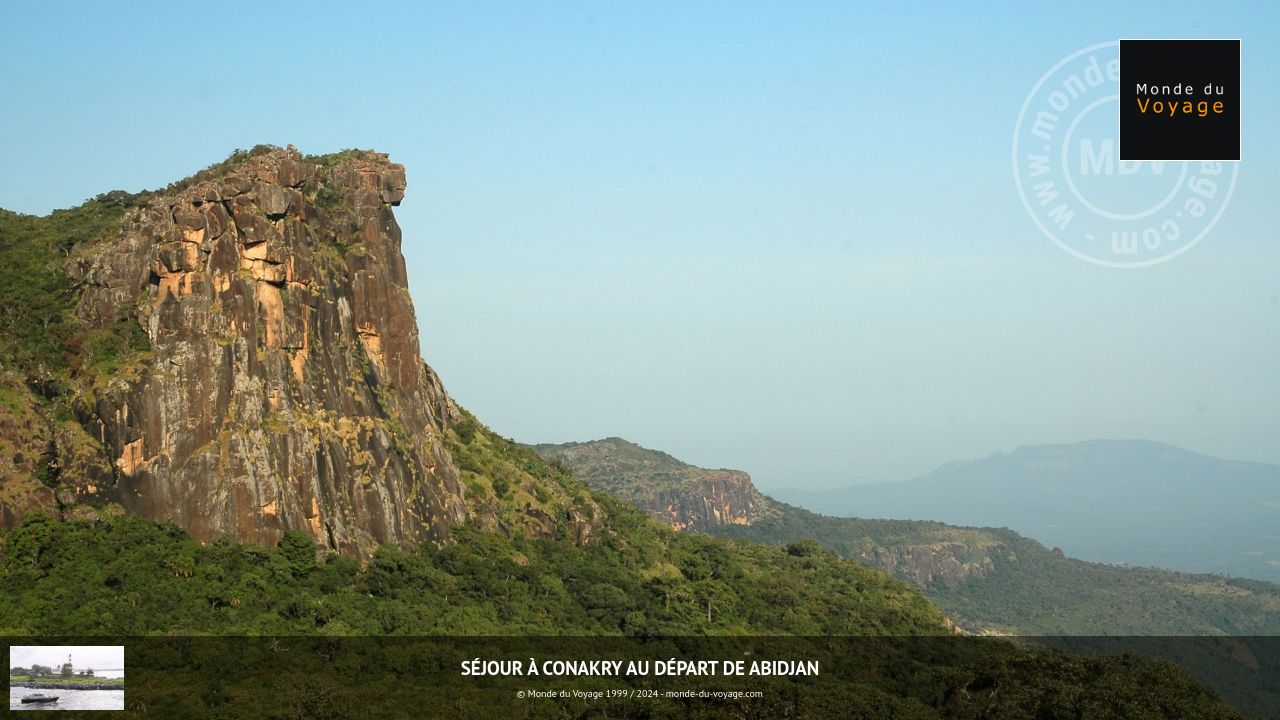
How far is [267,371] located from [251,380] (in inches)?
61.4

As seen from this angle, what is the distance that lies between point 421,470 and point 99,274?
2467 cm

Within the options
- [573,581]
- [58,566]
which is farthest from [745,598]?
[58,566]

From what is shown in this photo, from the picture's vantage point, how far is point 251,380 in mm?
85875

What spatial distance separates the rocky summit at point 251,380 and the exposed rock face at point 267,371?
0.10 meters

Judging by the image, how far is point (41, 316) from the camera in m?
87.6

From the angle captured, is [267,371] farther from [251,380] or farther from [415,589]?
[415,589]

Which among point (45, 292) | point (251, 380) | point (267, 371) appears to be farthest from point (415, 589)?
point (45, 292)

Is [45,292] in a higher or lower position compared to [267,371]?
higher

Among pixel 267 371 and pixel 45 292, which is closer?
pixel 267 371

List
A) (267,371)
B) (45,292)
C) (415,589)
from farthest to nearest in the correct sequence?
(45,292), (415,589), (267,371)

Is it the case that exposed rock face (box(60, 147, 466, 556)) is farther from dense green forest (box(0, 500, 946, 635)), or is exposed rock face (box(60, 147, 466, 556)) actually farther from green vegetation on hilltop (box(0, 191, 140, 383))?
dense green forest (box(0, 500, 946, 635))

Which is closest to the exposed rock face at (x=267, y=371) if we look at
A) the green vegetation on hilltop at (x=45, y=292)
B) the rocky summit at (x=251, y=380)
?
the rocky summit at (x=251, y=380)

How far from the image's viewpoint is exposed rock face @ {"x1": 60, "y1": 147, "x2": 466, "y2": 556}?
82312mm

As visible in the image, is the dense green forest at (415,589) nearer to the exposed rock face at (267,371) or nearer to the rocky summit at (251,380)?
the rocky summit at (251,380)
